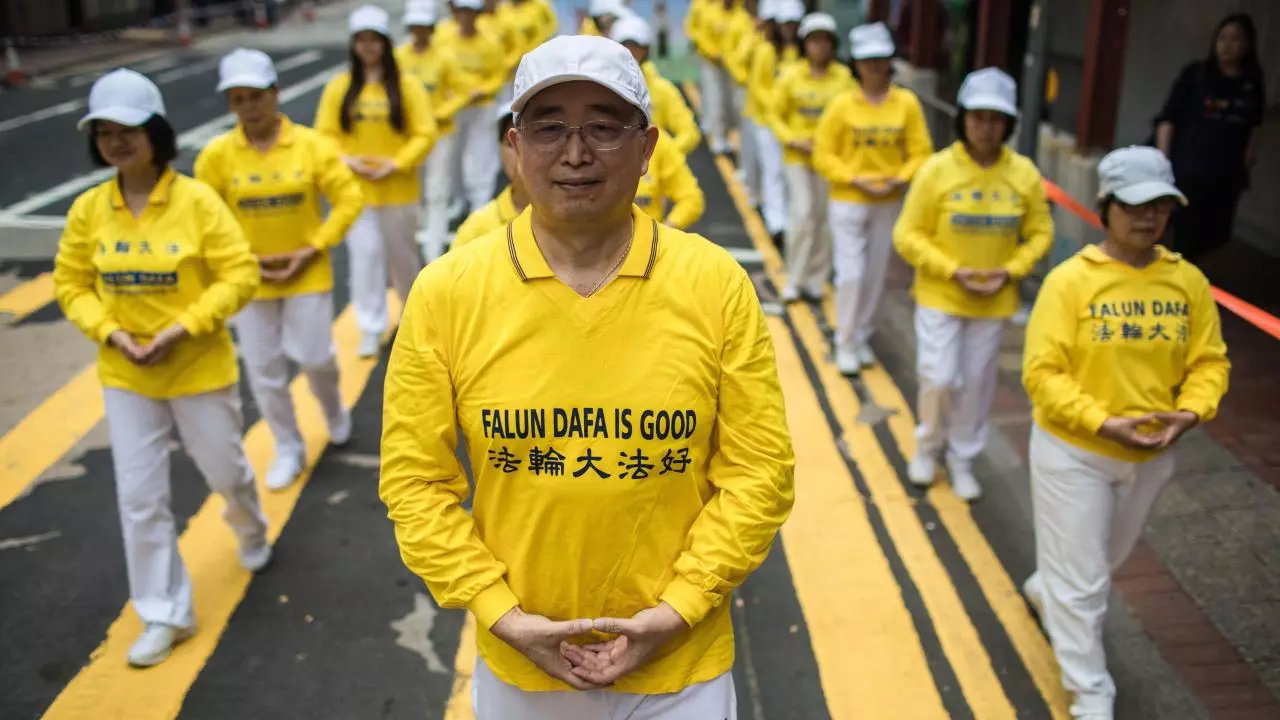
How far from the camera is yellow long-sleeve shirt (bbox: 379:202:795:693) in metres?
2.73

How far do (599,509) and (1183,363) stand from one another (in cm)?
285

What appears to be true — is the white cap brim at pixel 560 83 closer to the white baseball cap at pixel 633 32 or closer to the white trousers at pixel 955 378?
the white trousers at pixel 955 378

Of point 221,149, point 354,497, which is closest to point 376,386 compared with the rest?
point 354,497

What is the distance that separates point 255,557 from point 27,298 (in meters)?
5.84

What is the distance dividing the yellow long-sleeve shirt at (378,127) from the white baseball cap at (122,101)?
359cm

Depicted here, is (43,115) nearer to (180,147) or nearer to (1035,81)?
(180,147)

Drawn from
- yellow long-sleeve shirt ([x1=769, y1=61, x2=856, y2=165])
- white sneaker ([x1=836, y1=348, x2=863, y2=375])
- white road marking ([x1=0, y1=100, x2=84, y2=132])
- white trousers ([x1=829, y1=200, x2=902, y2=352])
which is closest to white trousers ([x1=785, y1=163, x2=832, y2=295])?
yellow long-sleeve shirt ([x1=769, y1=61, x2=856, y2=165])

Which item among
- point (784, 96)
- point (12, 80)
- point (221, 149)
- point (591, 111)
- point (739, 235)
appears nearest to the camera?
point (591, 111)

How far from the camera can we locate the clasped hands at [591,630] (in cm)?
279

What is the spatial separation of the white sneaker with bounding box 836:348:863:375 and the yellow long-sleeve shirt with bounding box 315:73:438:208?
3360 mm

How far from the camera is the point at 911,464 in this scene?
23.2 ft

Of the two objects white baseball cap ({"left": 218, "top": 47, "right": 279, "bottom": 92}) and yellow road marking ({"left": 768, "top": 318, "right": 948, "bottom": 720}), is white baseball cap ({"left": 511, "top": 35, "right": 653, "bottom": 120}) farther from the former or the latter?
white baseball cap ({"left": 218, "top": 47, "right": 279, "bottom": 92})

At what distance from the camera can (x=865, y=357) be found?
895 cm

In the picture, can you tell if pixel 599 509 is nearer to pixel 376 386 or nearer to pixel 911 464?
pixel 911 464
